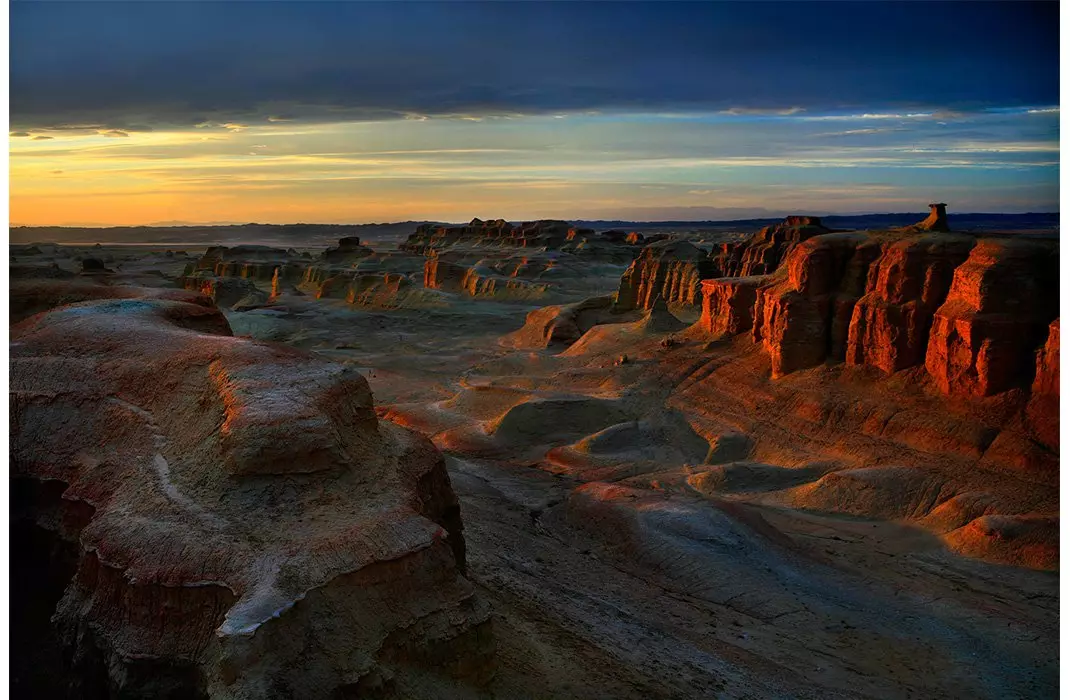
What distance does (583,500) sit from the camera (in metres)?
19.5

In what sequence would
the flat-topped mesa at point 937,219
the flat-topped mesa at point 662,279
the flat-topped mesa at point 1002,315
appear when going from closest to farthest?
1. the flat-topped mesa at point 1002,315
2. the flat-topped mesa at point 937,219
3. the flat-topped mesa at point 662,279

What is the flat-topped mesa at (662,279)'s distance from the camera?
43469 millimetres

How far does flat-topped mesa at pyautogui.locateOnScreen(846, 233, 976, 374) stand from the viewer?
23062 millimetres

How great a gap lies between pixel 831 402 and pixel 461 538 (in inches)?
579

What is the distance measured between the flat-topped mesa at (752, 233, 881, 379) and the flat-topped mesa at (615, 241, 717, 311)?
1623 centimetres

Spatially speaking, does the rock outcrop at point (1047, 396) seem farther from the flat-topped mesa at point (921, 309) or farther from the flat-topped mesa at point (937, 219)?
the flat-topped mesa at point (937, 219)

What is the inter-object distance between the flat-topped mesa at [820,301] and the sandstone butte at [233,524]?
16688 mm

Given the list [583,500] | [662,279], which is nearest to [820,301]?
[583,500]

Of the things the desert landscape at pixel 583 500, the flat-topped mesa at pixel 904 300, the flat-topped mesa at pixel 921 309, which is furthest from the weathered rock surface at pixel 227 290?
the flat-topped mesa at pixel 904 300

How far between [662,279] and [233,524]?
121ft

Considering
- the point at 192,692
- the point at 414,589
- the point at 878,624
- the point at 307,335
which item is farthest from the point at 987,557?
the point at 307,335

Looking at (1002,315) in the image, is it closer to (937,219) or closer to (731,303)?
(937,219)

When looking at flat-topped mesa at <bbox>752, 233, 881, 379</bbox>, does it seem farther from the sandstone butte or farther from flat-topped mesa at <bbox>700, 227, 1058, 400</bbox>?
the sandstone butte

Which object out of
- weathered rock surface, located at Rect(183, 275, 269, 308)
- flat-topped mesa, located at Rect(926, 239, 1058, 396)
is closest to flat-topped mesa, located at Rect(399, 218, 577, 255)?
weathered rock surface, located at Rect(183, 275, 269, 308)
